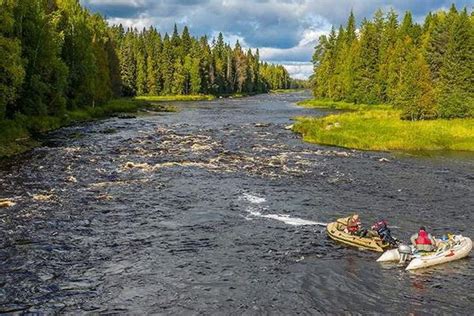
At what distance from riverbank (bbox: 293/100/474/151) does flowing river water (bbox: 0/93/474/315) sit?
Result: 564 centimetres

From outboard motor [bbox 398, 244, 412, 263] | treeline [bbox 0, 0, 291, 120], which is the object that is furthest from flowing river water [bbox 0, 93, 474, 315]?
treeline [bbox 0, 0, 291, 120]

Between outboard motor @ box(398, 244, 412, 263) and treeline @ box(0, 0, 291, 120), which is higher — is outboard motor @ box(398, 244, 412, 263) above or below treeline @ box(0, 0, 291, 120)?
below

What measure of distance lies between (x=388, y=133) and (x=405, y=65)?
24437mm

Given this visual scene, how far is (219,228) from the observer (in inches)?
1102


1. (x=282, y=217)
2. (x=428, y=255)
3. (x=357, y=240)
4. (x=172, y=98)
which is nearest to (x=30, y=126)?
(x=282, y=217)

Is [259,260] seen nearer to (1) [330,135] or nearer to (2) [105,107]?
(1) [330,135]

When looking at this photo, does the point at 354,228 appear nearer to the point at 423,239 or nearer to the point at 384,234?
the point at 384,234

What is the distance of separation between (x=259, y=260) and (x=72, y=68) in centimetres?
6857

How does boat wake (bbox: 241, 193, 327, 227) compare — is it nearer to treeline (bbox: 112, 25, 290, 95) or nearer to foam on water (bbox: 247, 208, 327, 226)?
foam on water (bbox: 247, 208, 327, 226)

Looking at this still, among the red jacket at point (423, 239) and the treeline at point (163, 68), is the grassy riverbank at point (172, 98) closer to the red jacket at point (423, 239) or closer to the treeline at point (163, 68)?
the treeline at point (163, 68)

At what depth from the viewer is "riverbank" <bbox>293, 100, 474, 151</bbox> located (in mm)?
55594

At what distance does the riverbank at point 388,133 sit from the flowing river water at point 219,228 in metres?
5.64

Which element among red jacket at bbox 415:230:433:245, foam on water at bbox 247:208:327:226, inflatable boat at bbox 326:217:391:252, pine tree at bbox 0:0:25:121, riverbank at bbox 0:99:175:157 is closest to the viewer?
red jacket at bbox 415:230:433:245

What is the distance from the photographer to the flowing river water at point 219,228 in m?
19.4
